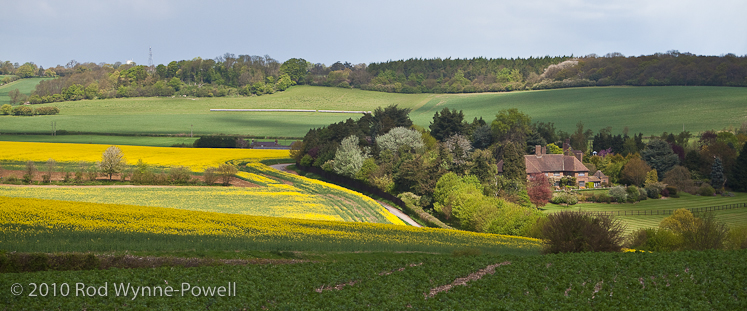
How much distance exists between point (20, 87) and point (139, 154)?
10496 centimetres

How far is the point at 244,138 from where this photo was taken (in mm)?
110312

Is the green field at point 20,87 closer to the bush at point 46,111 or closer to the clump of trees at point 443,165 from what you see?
the bush at point 46,111

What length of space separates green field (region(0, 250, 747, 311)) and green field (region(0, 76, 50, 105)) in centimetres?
14722

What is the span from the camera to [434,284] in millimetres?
20656

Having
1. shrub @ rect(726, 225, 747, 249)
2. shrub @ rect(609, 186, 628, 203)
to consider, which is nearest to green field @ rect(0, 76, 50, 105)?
shrub @ rect(609, 186, 628, 203)

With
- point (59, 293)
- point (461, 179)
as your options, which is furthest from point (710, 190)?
point (59, 293)

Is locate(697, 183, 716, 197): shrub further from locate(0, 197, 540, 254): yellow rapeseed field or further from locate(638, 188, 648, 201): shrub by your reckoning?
locate(0, 197, 540, 254): yellow rapeseed field

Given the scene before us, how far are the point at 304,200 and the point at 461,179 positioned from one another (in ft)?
58.4

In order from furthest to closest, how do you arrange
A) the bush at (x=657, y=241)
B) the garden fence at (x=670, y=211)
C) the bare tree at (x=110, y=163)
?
the garden fence at (x=670, y=211) < the bare tree at (x=110, y=163) < the bush at (x=657, y=241)

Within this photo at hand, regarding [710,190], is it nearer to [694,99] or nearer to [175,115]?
[694,99]

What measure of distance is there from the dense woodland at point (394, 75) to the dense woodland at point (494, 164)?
4835cm

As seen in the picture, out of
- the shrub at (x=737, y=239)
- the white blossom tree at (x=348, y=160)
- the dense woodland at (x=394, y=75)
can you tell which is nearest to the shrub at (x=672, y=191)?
the shrub at (x=737, y=239)

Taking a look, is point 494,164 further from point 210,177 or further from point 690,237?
point 210,177

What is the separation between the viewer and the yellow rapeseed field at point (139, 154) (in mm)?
71688
